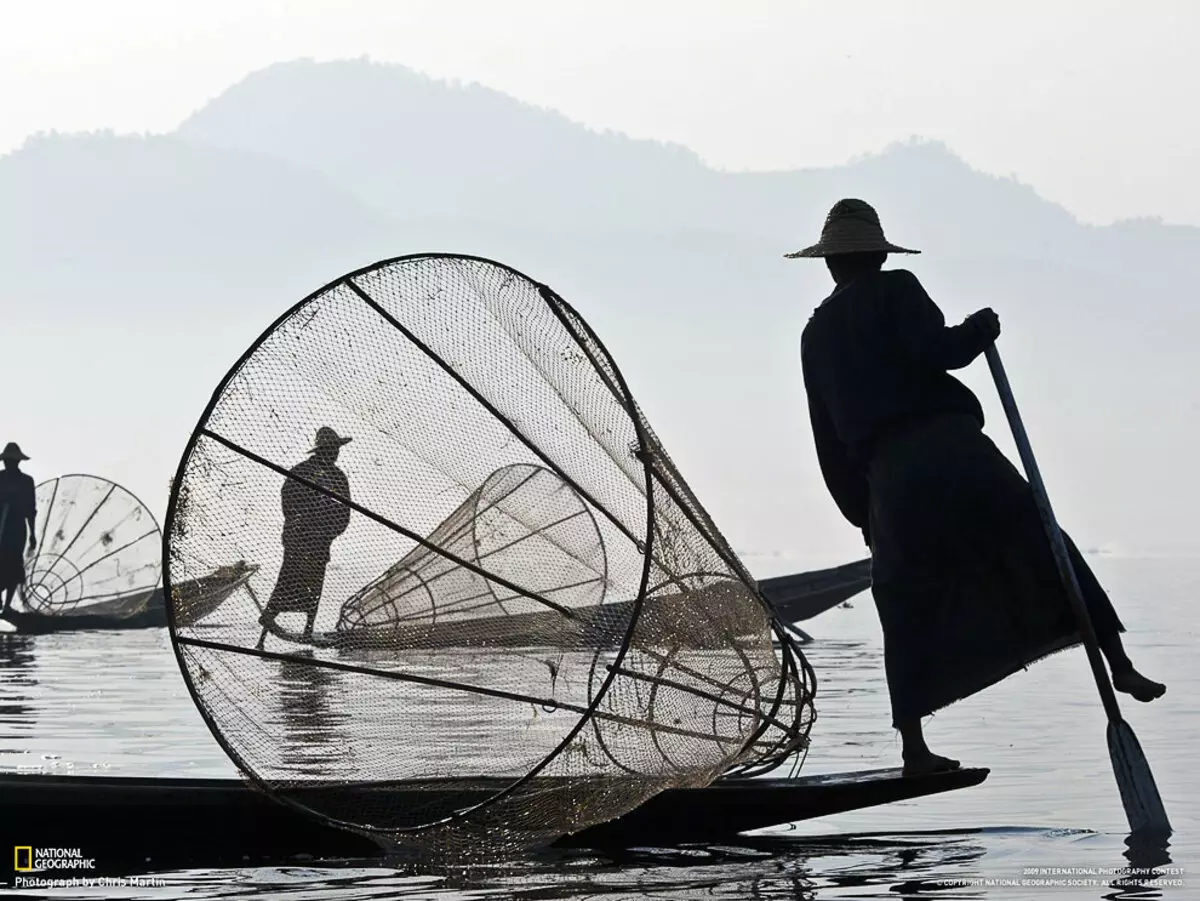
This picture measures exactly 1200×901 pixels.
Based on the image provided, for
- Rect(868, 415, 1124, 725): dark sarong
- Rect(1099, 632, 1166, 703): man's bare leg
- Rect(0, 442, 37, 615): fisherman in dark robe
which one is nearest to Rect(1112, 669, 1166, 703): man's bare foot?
Rect(1099, 632, 1166, 703): man's bare leg

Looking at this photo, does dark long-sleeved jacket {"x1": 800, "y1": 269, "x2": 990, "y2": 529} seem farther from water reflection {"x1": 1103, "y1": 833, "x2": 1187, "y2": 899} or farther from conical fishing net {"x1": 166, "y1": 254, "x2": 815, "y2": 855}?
water reflection {"x1": 1103, "y1": 833, "x2": 1187, "y2": 899}

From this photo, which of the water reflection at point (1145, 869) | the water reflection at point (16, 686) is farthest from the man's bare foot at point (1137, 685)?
the water reflection at point (16, 686)

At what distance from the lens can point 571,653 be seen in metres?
6.12

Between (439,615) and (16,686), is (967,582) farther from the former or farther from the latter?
(16,686)

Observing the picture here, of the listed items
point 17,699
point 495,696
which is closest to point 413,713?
point 495,696

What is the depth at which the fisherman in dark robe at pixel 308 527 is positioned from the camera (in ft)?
21.8

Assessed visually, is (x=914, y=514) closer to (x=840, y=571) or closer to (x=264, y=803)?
(x=264, y=803)

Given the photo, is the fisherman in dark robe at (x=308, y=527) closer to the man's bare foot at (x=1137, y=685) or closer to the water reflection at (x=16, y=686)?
the water reflection at (x=16, y=686)

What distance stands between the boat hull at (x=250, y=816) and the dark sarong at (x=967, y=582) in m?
0.31

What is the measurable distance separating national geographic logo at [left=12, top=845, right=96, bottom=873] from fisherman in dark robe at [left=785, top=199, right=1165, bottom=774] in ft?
7.69

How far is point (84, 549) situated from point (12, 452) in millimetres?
1651

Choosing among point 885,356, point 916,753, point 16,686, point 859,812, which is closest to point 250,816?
point 916,753

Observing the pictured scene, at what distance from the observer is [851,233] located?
6.08 metres

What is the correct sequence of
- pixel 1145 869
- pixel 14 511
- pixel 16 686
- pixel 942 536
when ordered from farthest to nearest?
pixel 14 511, pixel 16 686, pixel 942 536, pixel 1145 869
